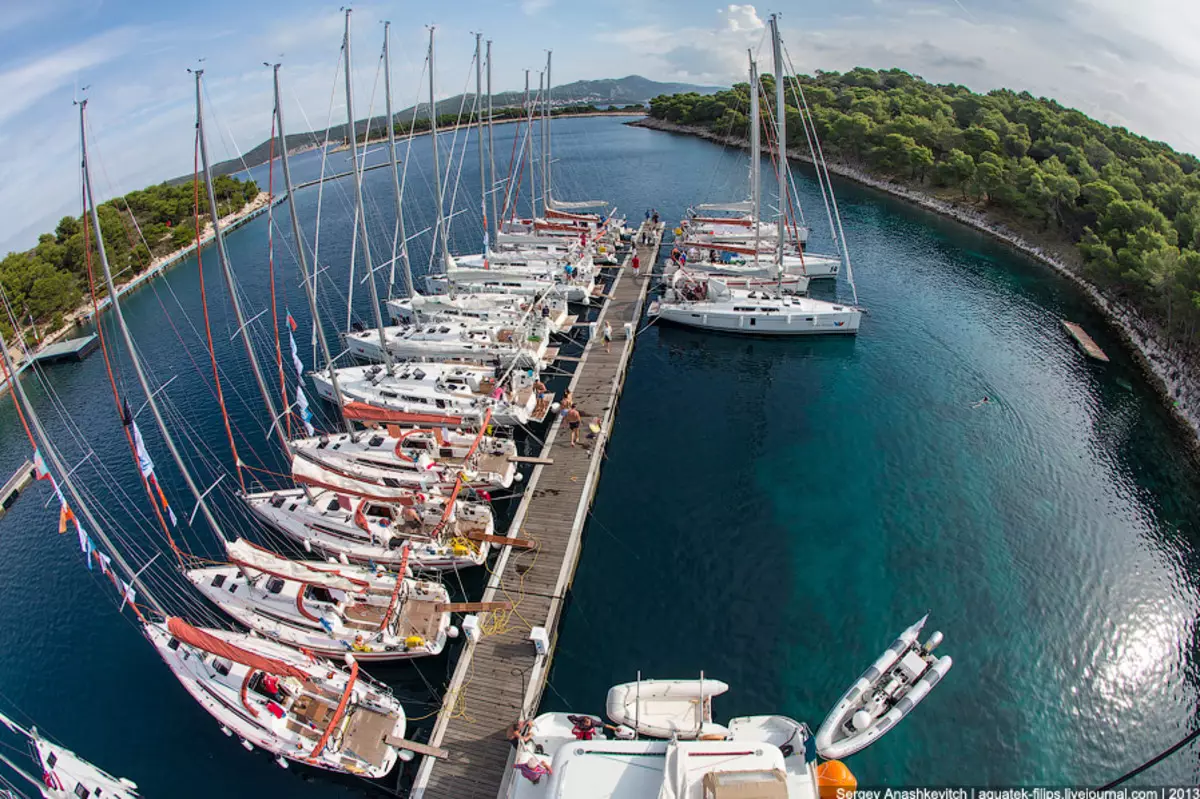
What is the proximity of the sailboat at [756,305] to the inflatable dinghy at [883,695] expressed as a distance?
117ft

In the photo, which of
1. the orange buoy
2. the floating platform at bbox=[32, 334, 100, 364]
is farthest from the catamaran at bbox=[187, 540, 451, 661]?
the floating platform at bbox=[32, 334, 100, 364]

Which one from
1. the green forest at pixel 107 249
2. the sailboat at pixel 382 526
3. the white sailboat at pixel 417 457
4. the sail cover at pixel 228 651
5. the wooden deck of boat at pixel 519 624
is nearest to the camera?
the wooden deck of boat at pixel 519 624

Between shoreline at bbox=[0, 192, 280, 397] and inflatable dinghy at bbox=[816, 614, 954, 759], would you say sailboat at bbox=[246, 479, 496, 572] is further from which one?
shoreline at bbox=[0, 192, 280, 397]

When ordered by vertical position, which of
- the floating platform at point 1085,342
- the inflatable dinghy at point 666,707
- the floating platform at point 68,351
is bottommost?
the inflatable dinghy at point 666,707

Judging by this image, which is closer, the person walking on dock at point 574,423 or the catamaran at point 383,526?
the catamaran at point 383,526

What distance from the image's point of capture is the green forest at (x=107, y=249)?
71.1 m

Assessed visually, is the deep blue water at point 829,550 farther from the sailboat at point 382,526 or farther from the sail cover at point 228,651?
the sail cover at point 228,651

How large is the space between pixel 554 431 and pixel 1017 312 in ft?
167

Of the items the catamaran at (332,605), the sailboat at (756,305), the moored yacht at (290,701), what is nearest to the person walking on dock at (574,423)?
the catamaran at (332,605)

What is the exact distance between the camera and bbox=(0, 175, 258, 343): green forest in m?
71.1

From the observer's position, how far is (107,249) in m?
89.9

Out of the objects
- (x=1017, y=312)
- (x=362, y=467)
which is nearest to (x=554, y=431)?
(x=362, y=467)

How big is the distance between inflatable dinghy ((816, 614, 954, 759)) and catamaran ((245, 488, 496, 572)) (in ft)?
62.4

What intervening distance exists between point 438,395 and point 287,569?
16683 mm
